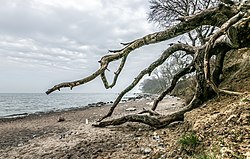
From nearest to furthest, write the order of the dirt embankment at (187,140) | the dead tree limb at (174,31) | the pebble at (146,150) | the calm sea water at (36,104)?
the dirt embankment at (187,140) < the pebble at (146,150) < the dead tree limb at (174,31) < the calm sea water at (36,104)

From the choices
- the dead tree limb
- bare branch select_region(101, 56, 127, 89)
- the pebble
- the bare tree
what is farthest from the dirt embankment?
the dead tree limb

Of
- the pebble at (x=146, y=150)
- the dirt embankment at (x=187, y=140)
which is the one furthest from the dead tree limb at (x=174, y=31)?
the pebble at (x=146, y=150)

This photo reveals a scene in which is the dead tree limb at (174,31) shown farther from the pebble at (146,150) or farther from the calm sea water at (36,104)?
the calm sea water at (36,104)

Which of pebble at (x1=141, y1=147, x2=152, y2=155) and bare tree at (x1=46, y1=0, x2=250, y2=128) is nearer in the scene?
pebble at (x1=141, y1=147, x2=152, y2=155)

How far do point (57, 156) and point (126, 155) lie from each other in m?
1.82


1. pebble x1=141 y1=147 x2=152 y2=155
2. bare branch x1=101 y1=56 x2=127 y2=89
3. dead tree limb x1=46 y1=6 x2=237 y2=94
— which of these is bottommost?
pebble x1=141 y1=147 x2=152 y2=155

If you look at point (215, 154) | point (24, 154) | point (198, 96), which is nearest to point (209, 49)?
point (198, 96)

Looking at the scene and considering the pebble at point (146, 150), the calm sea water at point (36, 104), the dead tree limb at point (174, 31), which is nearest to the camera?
the pebble at point (146, 150)

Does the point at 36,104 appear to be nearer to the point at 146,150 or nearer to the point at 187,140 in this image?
the point at 146,150

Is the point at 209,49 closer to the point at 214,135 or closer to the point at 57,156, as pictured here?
the point at 214,135

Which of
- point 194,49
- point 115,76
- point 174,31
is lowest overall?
point 115,76

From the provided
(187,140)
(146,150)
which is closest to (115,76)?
(146,150)

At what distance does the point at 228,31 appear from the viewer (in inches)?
168

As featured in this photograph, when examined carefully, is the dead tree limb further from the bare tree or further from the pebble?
the pebble
